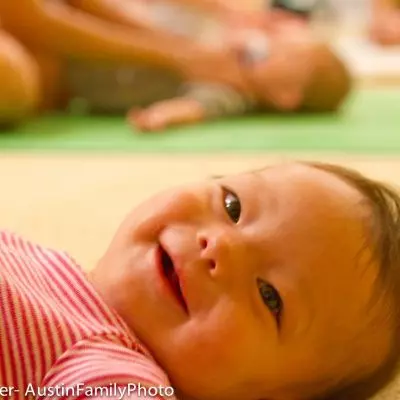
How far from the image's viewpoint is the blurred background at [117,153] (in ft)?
3.43

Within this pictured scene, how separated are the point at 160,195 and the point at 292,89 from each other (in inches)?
46.2

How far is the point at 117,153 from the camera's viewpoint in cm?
142

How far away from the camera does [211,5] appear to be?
219 centimetres

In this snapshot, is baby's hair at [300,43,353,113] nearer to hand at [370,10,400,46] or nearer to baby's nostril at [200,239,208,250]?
hand at [370,10,400,46]

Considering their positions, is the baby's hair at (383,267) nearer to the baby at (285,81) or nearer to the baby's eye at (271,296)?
the baby's eye at (271,296)

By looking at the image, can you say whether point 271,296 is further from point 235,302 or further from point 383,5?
point 383,5

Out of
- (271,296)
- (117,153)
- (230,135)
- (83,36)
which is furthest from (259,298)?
(83,36)

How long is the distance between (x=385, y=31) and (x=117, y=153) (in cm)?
148

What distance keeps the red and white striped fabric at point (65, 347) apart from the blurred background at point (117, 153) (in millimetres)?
265

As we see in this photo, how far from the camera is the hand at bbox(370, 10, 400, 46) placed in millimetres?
2627

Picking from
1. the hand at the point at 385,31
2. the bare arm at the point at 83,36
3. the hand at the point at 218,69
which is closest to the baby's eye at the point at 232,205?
the bare arm at the point at 83,36

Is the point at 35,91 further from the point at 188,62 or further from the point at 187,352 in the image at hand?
the point at 187,352

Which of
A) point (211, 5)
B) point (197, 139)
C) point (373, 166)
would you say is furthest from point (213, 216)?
point (211, 5)

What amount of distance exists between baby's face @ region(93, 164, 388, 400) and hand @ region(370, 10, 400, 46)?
2082mm
